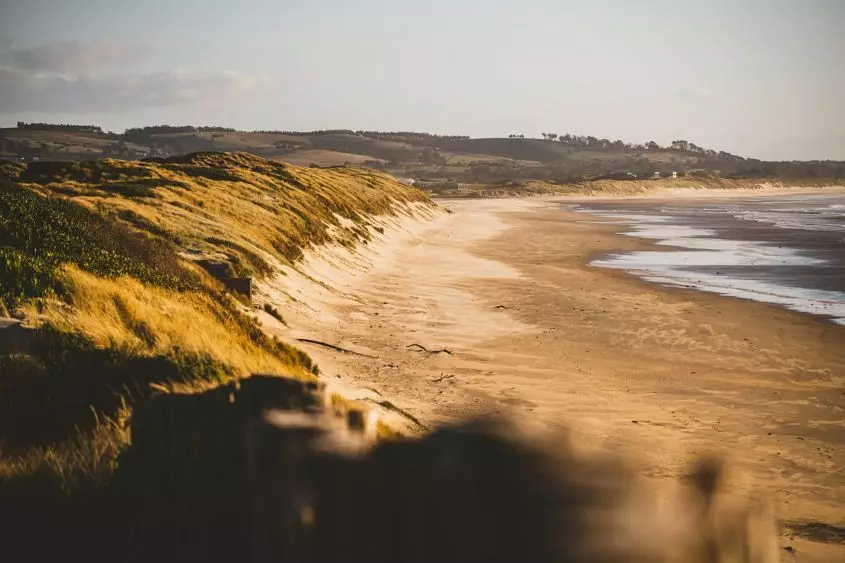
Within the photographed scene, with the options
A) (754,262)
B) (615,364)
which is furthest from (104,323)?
(754,262)

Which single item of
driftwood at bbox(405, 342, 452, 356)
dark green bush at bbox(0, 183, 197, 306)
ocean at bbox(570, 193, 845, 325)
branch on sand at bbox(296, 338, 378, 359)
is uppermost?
dark green bush at bbox(0, 183, 197, 306)

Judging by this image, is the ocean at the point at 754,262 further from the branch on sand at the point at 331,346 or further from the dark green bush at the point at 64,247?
the dark green bush at the point at 64,247

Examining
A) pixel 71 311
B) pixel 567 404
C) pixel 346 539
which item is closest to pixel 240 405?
pixel 346 539

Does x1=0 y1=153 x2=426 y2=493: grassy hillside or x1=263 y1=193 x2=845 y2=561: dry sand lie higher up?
x1=0 y1=153 x2=426 y2=493: grassy hillside

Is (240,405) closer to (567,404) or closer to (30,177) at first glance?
(567,404)

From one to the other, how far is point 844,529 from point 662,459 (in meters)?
1.84

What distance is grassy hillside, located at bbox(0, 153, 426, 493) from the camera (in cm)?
497

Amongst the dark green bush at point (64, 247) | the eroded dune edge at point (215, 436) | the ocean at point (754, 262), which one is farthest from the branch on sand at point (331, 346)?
the ocean at point (754, 262)

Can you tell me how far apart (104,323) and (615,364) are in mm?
8295

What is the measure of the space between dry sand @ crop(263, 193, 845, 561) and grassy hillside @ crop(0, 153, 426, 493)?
172 centimetres

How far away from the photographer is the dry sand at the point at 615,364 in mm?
8055

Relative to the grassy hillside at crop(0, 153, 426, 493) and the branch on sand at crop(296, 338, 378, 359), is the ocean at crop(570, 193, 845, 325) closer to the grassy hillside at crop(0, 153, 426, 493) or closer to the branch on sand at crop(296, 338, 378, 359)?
the branch on sand at crop(296, 338, 378, 359)

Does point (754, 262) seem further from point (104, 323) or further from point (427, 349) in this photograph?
point (104, 323)

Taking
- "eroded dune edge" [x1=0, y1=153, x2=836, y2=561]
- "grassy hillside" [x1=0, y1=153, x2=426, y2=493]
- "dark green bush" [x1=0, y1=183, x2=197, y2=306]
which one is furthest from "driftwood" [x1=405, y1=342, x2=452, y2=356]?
"dark green bush" [x1=0, y1=183, x2=197, y2=306]
